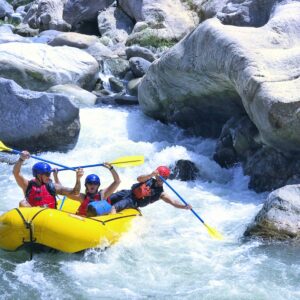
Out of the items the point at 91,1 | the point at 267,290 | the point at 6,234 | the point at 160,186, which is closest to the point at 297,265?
the point at 267,290

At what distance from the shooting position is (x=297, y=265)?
580 cm

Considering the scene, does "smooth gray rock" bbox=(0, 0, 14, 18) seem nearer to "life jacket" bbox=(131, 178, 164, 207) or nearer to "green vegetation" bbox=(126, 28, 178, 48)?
"green vegetation" bbox=(126, 28, 178, 48)

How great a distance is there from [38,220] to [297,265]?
2.68m

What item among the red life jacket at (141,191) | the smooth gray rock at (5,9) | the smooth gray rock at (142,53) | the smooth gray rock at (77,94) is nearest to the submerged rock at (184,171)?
the red life jacket at (141,191)

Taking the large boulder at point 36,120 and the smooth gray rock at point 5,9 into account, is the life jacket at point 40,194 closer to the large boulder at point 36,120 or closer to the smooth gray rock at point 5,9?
the large boulder at point 36,120

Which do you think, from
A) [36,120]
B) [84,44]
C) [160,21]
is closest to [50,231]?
[36,120]

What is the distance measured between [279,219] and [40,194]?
2.72m

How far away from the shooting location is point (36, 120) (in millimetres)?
10086

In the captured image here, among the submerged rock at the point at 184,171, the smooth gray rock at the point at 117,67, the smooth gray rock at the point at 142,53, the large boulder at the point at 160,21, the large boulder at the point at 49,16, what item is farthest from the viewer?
the large boulder at the point at 49,16

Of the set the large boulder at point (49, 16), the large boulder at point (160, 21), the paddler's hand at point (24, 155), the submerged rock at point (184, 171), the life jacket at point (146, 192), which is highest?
the paddler's hand at point (24, 155)

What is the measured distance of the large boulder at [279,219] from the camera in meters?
6.31

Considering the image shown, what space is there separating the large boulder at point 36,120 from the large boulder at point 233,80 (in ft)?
6.78

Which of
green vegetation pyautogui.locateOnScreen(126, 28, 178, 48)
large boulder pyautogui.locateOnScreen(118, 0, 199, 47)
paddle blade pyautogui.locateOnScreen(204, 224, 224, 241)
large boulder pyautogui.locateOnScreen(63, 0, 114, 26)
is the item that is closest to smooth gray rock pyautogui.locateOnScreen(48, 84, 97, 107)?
green vegetation pyautogui.locateOnScreen(126, 28, 178, 48)

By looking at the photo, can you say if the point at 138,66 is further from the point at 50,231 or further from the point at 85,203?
the point at 50,231
